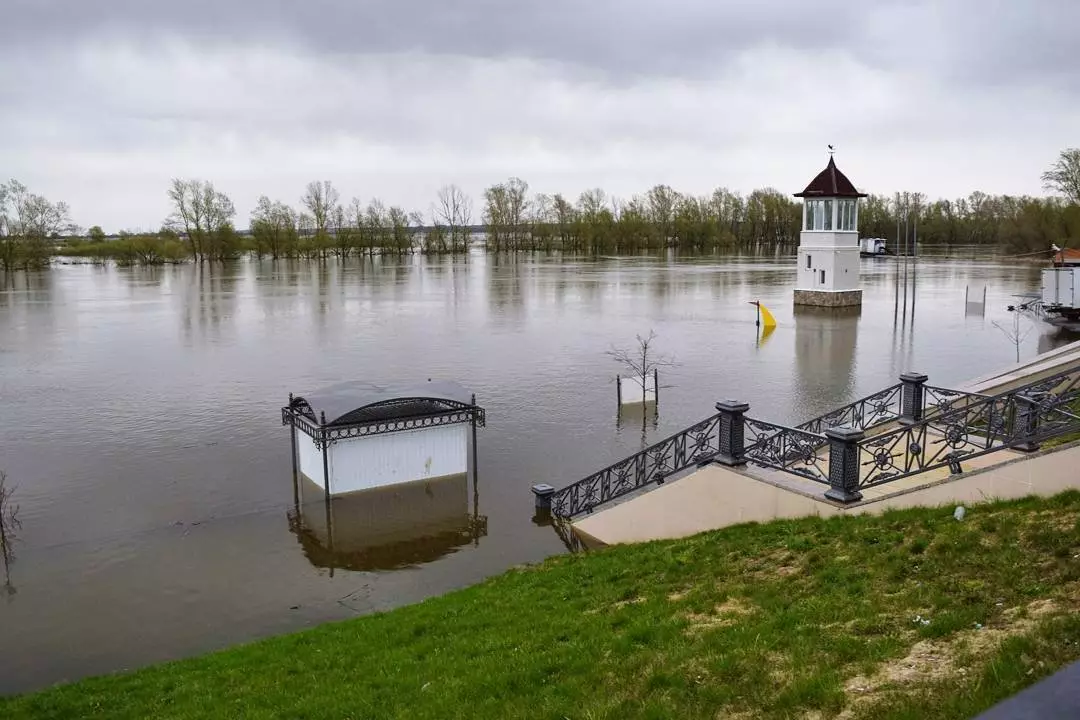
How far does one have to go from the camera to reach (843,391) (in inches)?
899

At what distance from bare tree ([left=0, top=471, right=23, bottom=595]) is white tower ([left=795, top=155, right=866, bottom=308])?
3963 centimetres

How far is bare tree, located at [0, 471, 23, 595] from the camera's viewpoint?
1158 centimetres

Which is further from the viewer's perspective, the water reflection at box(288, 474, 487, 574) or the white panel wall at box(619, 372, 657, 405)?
the white panel wall at box(619, 372, 657, 405)

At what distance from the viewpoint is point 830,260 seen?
44.8 m

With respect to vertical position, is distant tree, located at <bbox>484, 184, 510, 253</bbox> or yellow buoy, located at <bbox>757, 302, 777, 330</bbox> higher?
distant tree, located at <bbox>484, 184, 510, 253</bbox>

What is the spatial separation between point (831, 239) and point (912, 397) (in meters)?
35.9

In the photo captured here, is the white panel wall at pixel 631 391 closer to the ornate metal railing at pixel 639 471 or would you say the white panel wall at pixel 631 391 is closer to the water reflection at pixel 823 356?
the water reflection at pixel 823 356

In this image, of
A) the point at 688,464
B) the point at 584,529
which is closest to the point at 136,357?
the point at 584,529

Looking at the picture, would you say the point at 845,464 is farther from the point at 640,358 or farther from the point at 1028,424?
the point at 640,358

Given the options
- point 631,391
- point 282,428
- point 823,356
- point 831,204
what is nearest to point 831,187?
point 831,204

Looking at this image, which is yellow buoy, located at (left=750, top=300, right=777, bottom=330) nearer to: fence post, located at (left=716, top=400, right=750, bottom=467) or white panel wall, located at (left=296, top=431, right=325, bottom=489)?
white panel wall, located at (left=296, top=431, right=325, bottom=489)

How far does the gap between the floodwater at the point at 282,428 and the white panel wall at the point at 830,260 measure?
2.25 meters

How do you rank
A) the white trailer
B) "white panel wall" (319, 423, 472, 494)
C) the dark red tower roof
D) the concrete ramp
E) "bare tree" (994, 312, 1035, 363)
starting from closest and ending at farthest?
the concrete ramp, "white panel wall" (319, 423, 472, 494), "bare tree" (994, 312, 1035, 363), the white trailer, the dark red tower roof

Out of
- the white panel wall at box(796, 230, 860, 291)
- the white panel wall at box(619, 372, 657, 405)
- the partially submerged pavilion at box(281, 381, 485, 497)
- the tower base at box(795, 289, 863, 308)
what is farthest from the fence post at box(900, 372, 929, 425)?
the white panel wall at box(796, 230, 860, 291)
